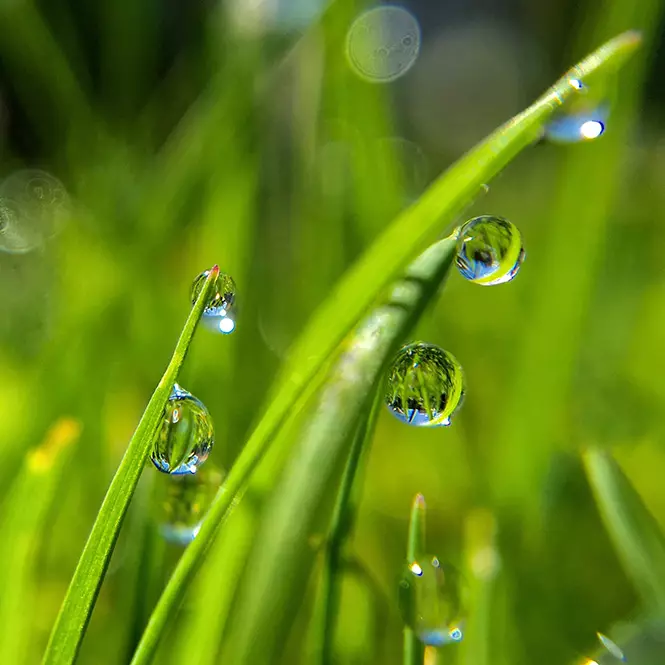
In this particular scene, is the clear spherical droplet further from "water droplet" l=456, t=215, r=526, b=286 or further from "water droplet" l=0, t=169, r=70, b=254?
"water droplet" l=0, t=169, r=70, b=254

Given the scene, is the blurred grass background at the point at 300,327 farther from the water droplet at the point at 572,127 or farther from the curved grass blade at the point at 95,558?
the water droplet at the point at 572,127

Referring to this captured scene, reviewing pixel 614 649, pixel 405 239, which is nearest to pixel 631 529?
pixel 614 649

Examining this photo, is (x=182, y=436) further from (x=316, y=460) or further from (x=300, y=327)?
(x=300, y=327)

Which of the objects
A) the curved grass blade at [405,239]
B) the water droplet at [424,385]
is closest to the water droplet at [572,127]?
the curved grass blade at [405,239]

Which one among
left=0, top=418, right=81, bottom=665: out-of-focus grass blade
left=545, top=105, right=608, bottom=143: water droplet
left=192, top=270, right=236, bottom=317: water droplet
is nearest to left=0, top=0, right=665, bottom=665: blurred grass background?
left=0, top=418, right=81, bottom=665: out-of-focus grass blade

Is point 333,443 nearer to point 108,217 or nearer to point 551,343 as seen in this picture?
point 551,343

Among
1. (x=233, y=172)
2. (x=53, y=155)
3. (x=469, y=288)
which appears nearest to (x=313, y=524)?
(x=233, y=172)

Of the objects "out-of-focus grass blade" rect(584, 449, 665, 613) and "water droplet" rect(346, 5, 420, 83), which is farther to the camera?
"water droplet" rect(346, 5, 420, 83)
